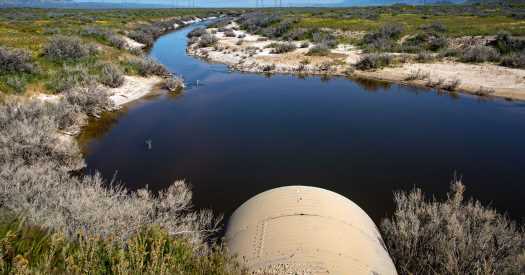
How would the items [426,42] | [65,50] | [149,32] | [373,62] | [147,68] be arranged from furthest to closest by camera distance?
[149,32], [426,42], [373,62], [147,68], [65,50]

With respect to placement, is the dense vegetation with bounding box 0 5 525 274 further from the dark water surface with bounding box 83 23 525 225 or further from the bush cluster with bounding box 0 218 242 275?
the dark water surface with bounding box 83 23 525 225

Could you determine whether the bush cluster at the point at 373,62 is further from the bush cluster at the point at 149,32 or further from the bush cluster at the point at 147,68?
the bush cluster at the point at 149,32

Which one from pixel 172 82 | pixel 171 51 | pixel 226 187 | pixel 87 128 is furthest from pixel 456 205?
pixel 171 51

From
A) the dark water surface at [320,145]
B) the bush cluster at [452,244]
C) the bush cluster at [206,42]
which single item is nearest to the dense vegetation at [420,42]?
the bush cluster at [206,42]

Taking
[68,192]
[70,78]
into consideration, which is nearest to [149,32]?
[70,78]

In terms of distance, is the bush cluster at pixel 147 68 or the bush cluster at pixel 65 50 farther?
the bush cluster at pixel 147 68

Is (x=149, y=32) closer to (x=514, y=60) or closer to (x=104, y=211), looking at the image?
(x=514, y=60)

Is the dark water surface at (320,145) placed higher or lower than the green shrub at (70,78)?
lower
